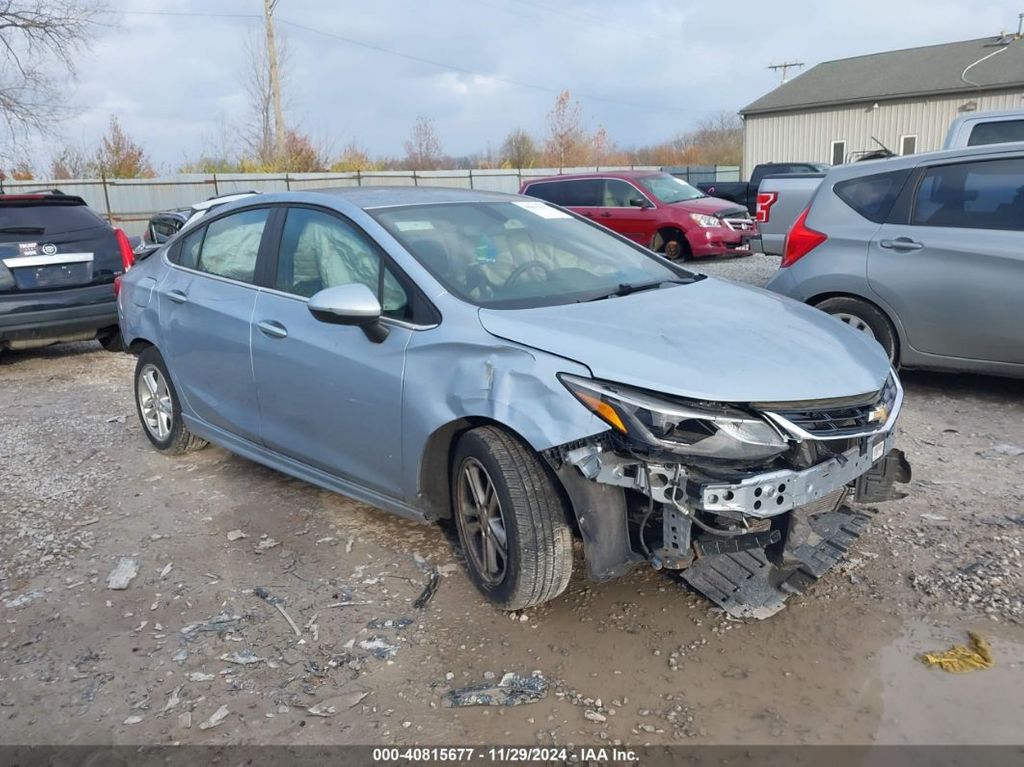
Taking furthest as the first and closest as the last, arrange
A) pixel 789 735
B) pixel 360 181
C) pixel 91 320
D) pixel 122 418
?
pixel 360 181 < pixel 91 320 < pixel 122 418 < pixel 789 735

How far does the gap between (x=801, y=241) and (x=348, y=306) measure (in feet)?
14.0

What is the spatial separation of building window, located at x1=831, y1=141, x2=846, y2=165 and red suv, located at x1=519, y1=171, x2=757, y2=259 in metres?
22.9

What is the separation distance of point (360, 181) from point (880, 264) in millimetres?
24398

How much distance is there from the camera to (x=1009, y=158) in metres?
5.64

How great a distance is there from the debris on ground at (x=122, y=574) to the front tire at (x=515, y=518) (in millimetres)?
1700

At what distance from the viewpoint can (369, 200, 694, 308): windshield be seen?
3.66m

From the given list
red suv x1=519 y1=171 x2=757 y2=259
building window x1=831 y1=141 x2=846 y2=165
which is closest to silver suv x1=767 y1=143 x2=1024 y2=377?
red suv x1=519 y1=171 x2=757 y2=259

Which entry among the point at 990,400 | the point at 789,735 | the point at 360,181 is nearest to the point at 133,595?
the point at 789,735

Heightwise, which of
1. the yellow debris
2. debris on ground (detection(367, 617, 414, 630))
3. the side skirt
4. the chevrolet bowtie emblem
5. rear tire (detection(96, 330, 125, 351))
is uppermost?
the chevrolet bowtie emblem

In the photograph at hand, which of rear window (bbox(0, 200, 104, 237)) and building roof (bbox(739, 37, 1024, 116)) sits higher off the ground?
building roof (bbox(739, 37, 1024, 116))

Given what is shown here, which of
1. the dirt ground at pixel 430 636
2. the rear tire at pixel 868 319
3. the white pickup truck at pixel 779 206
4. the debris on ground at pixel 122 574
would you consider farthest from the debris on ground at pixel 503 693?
the white pickup truck at pixel 779 206

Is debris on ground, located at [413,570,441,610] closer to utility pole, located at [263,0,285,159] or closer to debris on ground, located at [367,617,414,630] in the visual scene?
debris on ground, located at [367,617,414,630]

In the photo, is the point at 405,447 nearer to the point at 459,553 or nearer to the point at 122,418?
the point at 459,553

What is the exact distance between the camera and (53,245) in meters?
8.12
